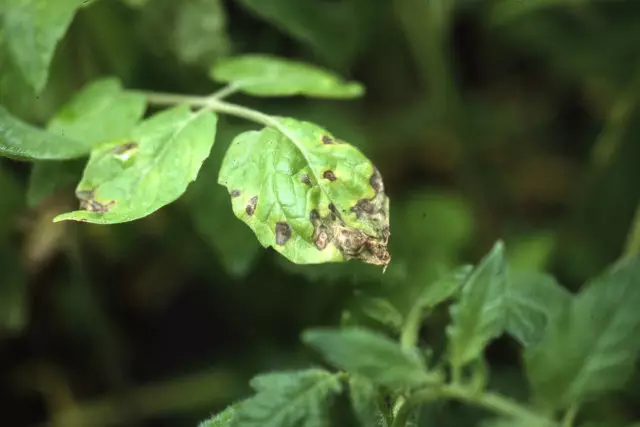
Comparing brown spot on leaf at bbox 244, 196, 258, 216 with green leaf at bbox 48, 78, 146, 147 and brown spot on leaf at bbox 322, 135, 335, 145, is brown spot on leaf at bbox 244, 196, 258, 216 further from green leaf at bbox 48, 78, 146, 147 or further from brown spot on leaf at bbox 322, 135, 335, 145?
green leaf at bbox 48, 78, 146, 147

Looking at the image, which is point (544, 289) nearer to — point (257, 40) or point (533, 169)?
point (257, 40)

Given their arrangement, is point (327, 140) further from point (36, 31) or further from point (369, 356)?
point (36, 31)

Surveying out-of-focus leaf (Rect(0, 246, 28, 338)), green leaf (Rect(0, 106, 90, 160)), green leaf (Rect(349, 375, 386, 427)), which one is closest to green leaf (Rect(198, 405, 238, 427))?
green leaf (Rect(349, 375, 386, 427))

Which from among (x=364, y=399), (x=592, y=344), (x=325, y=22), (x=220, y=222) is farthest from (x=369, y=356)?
(x=325, y=22)

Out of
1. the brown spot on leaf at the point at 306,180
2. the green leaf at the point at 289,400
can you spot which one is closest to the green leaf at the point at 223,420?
the green leaf at the point at 289,400

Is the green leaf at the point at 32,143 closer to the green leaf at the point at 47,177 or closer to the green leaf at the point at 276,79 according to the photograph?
the green leaf at the point at 47,177

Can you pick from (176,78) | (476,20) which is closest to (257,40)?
(176,78)
